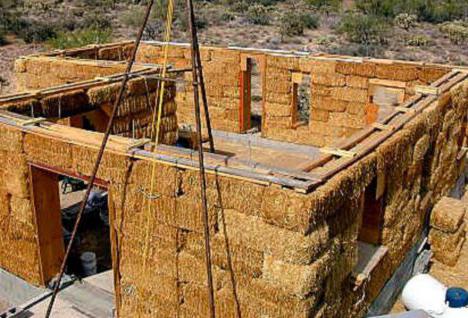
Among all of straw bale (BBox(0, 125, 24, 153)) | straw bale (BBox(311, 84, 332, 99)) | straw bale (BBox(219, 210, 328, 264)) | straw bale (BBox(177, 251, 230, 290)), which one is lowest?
straw bale (BBox(177, 251, 230, 290))

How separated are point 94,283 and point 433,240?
6.89m

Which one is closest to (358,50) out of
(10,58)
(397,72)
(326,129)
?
(326,129)

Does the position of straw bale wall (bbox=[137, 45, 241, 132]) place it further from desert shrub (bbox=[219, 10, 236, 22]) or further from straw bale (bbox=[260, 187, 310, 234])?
desert shrub (bbox=[219, 10, 236, 22])

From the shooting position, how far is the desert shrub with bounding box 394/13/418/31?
38859mm

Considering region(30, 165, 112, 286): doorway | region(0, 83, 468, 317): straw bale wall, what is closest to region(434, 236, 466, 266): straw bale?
region(0, 83, 468, 317): straw bale wall

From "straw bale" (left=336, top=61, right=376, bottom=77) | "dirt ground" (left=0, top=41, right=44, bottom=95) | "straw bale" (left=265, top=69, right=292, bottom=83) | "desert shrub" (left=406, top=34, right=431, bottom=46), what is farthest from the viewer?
"desert shrub" (left=406, top=34, right=431, bottom=46)

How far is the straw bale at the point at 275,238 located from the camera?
21.2ft

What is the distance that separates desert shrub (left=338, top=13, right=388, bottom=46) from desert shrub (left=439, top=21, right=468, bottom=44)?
3.77m

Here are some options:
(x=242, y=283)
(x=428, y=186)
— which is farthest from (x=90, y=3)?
(x=242, y=283)

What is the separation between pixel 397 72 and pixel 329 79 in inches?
71.4

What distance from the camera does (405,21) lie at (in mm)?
39188

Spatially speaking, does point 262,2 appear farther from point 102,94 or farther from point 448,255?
point 448,255

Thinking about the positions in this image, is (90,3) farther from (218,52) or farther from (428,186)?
(428,186)

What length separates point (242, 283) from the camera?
7062 mm
